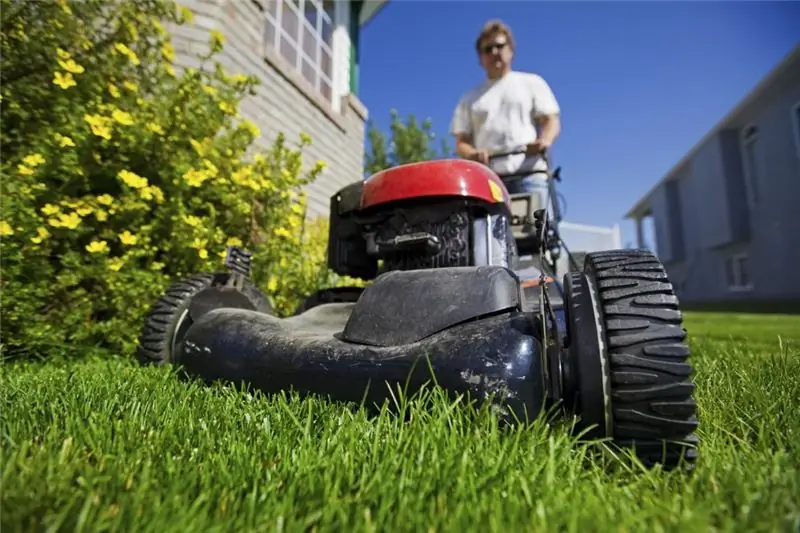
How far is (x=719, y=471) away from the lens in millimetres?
1009

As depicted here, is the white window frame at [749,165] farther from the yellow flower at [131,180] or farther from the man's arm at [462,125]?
the yellow flower at [131,180]

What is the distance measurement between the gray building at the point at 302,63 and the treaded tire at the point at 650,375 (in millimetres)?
3803

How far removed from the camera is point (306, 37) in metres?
6.11

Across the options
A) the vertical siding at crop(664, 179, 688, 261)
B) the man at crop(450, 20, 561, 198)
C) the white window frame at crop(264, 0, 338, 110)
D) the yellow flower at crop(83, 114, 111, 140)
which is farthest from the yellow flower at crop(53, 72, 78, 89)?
the vertical siding at crop(664, 179, 688, 261)

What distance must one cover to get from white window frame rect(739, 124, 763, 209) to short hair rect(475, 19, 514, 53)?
12.4 metres

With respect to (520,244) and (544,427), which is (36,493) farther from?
(520,244)

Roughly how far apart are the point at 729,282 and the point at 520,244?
16.2m

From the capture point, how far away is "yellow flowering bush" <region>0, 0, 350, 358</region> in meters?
2.42

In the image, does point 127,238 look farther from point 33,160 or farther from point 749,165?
point 749,165

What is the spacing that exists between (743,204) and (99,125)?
51.2 feet

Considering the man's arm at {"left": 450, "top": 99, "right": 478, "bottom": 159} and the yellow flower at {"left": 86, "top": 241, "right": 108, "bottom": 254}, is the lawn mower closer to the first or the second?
the yellow flower at {"left": 86, "top": 241, "right": 108, "bottom": 254}

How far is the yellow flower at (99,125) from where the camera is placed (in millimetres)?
2469

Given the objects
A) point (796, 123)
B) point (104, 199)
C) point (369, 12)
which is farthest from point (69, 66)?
point (796, 123)

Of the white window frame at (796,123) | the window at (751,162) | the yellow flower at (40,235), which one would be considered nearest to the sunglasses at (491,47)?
the yellow flower at (40,235)
